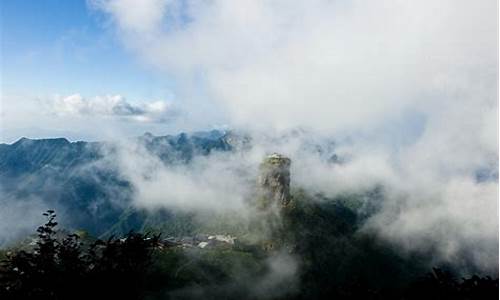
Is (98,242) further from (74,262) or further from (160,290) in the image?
(160,290)

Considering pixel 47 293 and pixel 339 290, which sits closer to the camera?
pixel 47 293

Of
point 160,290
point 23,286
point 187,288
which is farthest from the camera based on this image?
point 187,288

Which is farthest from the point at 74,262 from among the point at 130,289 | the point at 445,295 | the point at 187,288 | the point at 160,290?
the point at 187,288

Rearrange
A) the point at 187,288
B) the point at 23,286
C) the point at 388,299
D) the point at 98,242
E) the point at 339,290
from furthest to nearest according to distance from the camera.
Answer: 1. the point at 187,288
2. the point at 339,290
3. the point at 388,299
4. the point at 98,242
5. the point at 23,286

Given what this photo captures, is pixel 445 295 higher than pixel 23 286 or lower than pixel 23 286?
higher

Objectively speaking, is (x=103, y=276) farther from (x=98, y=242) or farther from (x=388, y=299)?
(x=388, y=299)

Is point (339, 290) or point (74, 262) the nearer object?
point (74, 262)

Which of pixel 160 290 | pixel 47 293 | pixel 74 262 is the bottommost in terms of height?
pixel 47 293

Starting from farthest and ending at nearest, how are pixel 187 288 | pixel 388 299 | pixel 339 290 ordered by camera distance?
pixel 187 288
pixel 339 290
pixel 388 299

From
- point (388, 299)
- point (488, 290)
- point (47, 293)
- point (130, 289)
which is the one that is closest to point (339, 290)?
point (388, 299)
